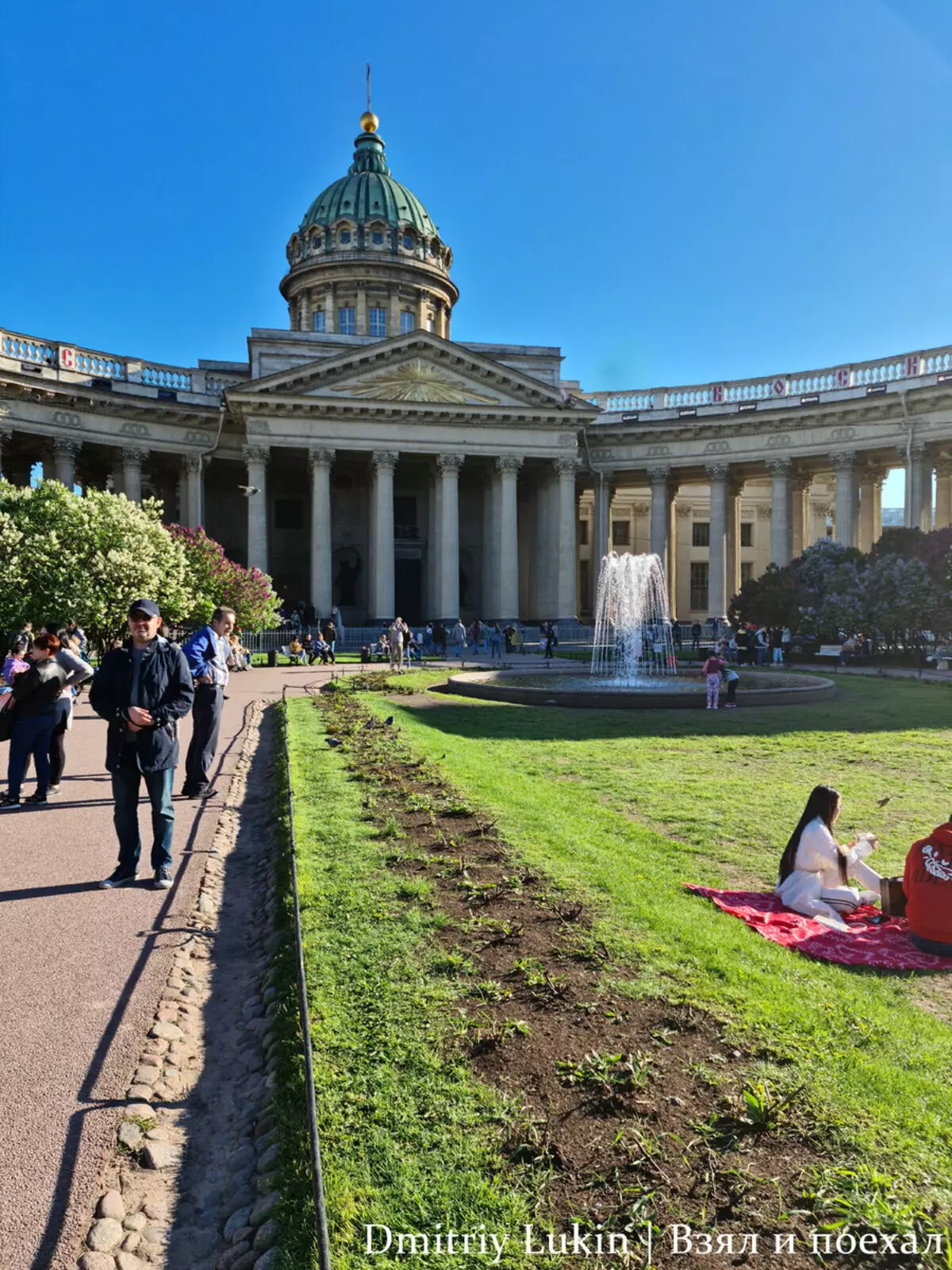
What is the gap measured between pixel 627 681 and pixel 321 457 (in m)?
24.1

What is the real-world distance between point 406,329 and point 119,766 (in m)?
53.0

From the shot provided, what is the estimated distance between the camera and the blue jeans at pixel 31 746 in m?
8.91

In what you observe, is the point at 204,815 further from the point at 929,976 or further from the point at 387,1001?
the point at 929,976

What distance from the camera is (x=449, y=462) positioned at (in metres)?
42.0

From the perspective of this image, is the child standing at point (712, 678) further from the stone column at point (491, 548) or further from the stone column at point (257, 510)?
the stone column at point (257, 510)

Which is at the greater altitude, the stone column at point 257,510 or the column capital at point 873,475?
the column capital at point 873,475

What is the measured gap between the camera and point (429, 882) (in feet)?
20.7

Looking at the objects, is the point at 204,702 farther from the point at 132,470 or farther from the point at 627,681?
the point at 132,470

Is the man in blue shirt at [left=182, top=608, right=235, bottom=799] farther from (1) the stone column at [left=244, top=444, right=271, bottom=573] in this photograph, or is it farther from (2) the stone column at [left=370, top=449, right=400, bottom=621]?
(2) the stone column at [left=370, top=449, right=400, bottom=621]

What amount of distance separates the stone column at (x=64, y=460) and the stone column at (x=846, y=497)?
121 ft

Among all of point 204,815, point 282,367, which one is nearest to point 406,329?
point 282,367

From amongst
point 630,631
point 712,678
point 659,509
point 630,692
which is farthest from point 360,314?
point 712,678

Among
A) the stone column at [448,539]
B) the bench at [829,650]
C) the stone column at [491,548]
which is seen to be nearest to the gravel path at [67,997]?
the bench at [829,650]

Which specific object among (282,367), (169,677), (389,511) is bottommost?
(169,677)
